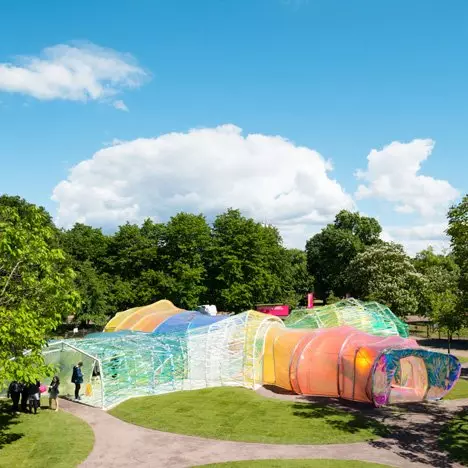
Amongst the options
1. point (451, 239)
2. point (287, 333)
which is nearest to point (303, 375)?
point (287, 333)

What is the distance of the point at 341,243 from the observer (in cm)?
8569

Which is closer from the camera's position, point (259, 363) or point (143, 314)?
point (259, 363)

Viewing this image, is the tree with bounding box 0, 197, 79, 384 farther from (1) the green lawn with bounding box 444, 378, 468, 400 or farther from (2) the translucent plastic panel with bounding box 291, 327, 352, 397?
(1) the green lawn with bounding box 444, 378, 468, 400

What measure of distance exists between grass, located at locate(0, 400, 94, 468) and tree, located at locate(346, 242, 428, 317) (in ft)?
144

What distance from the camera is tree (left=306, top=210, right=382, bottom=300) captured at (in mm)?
85375

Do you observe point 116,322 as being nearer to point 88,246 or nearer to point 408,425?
point 88,246

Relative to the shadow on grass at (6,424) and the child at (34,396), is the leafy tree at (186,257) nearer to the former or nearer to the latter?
the shadow on grass at (6,424)

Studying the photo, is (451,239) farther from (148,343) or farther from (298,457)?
(148,343)

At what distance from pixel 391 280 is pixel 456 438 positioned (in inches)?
1637

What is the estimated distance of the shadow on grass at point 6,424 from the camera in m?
20.0

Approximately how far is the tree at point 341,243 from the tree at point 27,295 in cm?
7079

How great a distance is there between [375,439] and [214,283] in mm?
43881

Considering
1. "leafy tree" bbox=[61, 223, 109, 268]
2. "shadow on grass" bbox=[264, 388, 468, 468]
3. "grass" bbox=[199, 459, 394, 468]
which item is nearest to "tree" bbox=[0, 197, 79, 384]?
"grass" bbox=[199, 459, 394, 468]

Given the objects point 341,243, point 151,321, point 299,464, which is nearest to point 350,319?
point 151,321
